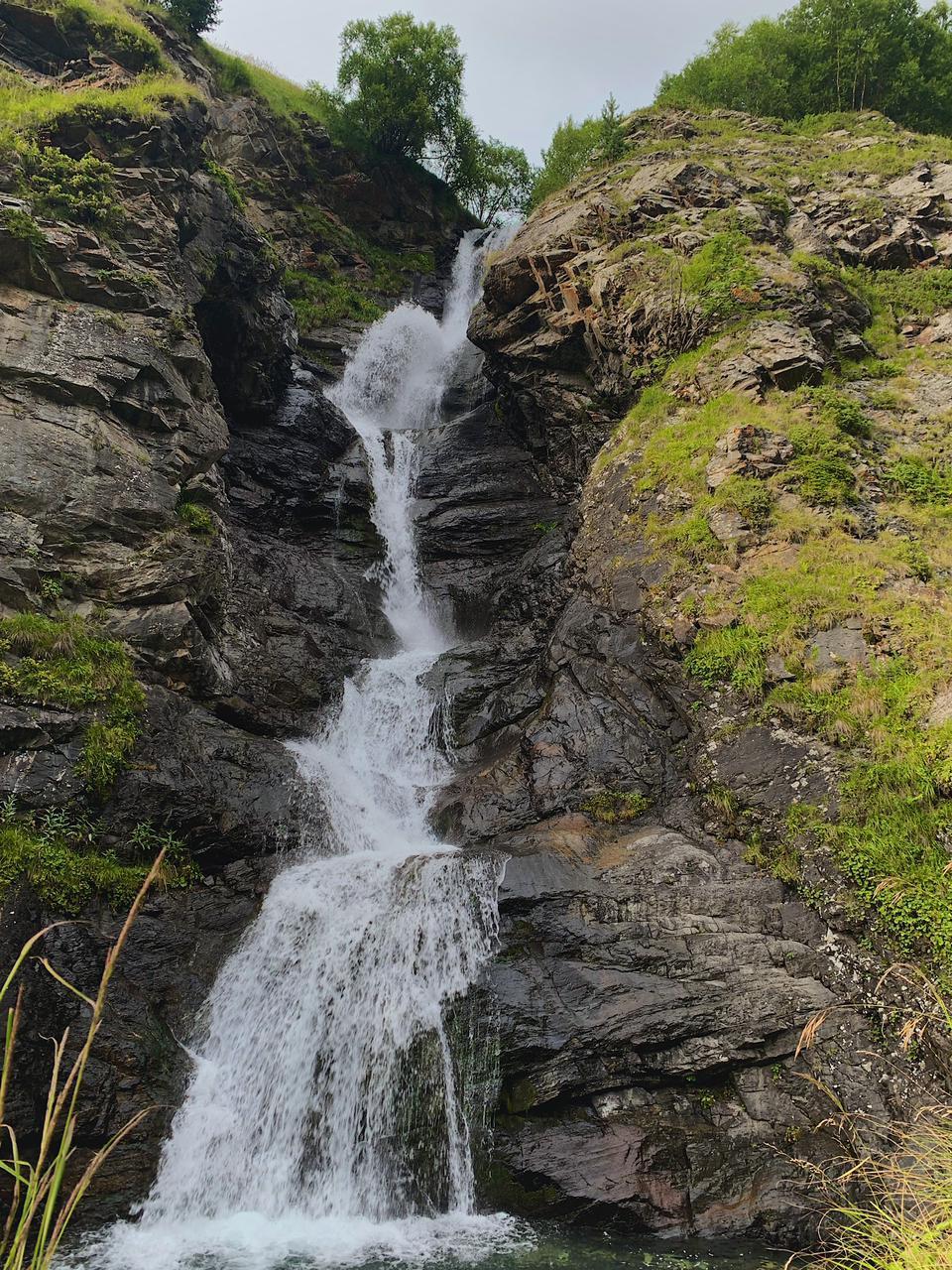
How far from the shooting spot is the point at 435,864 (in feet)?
31.6

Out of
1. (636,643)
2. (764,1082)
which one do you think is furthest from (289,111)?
(764,1082)

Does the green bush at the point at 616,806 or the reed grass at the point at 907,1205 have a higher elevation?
the green bush at the point at 616,806

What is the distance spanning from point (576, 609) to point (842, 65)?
22.2 m

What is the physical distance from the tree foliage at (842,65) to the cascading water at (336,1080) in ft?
84.4

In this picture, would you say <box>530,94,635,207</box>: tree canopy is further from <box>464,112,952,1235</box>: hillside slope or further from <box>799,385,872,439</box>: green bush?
<box>799,385,872,439</box>: green bush

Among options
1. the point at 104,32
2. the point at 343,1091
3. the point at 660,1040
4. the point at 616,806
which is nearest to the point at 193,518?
the point at 616,806

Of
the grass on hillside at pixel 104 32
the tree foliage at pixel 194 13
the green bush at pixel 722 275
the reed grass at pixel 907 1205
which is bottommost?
the reed grass at pixel 907 1205

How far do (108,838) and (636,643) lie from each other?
27.3 ft

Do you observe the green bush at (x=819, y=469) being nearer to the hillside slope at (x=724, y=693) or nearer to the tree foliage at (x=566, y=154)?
the hillside slope at (x=724, y=693)

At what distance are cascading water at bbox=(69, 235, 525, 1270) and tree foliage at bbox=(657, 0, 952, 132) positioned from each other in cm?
2573

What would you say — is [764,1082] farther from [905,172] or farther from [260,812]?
[905,172]

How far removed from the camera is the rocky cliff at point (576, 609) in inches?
297

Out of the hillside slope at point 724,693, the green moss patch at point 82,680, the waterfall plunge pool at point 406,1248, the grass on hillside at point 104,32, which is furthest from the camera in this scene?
the grass on hillside at point 104,32

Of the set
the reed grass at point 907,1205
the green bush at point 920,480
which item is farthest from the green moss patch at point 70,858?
the green bush at point 920,480
